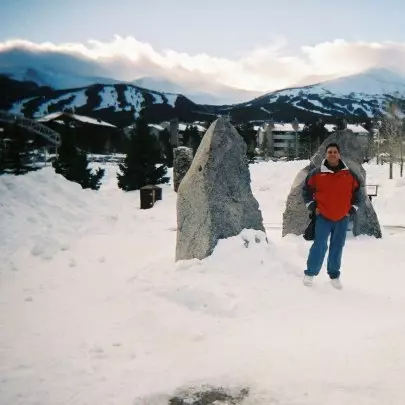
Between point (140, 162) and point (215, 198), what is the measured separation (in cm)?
1665

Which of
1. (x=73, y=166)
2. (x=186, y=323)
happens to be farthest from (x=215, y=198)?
(x=73, y=166)

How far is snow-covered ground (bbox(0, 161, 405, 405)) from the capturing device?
2.77m

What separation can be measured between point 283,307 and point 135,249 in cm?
344

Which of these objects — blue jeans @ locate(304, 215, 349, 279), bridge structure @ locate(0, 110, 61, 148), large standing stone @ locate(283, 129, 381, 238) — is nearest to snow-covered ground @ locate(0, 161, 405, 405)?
blue jeans @ locate(304, 215, 349, 279)

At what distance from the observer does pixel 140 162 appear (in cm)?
2180

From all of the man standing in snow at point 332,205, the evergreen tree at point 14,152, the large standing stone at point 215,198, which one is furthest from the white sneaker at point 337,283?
the evergreen tree at point 14,152

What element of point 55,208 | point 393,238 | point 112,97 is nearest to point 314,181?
point 393,238

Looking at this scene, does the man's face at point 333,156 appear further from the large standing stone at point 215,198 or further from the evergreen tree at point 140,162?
the evergreen tree at point 140,162

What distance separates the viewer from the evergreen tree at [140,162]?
21516mm

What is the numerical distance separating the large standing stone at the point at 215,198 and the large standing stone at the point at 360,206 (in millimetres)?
2466

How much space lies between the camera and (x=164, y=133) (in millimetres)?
63875

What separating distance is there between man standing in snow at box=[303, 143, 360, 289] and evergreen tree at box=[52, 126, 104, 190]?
18.1 m

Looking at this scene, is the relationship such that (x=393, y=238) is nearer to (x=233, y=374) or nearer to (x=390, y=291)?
(x=390, y=291)

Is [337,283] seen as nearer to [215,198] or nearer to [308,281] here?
[308,281]
